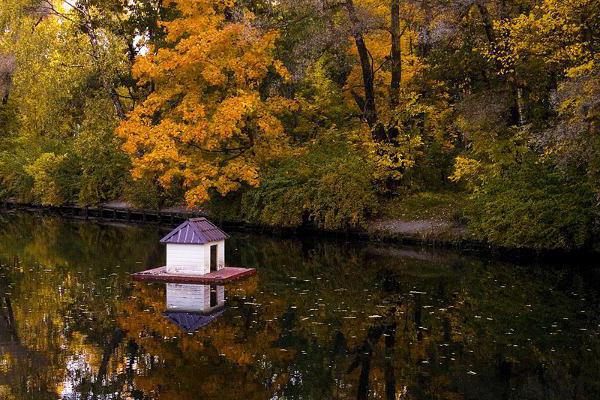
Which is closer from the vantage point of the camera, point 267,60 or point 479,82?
point 479,82

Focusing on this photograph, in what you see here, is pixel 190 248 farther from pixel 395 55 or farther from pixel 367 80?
pixel 395 55

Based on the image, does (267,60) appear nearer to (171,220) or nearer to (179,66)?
(179,66)

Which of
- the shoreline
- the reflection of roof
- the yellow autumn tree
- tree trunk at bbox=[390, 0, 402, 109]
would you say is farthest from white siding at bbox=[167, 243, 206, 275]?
tree trunk at bbox=[390, 0, 402, 109]

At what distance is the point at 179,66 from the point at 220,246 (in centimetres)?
1175

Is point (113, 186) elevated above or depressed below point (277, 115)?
below

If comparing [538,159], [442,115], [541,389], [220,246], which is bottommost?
[541,389]

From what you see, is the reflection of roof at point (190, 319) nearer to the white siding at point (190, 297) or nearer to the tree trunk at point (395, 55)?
the white siding at point (190, 297)

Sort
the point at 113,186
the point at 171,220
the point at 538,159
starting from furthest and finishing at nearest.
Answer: the point at 113,186, the point at 171,220, the point at 538,159

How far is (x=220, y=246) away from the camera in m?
19.7

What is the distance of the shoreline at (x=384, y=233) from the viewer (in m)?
22.3

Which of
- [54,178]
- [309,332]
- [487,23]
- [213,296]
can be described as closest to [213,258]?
[213,296]

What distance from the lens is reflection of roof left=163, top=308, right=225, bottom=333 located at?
13.5 m

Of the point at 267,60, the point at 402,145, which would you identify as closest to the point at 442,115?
the point at 402,145

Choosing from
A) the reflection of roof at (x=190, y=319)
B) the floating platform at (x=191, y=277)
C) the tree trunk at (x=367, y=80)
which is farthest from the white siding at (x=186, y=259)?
the tree trunk at (x=367, y=80)
